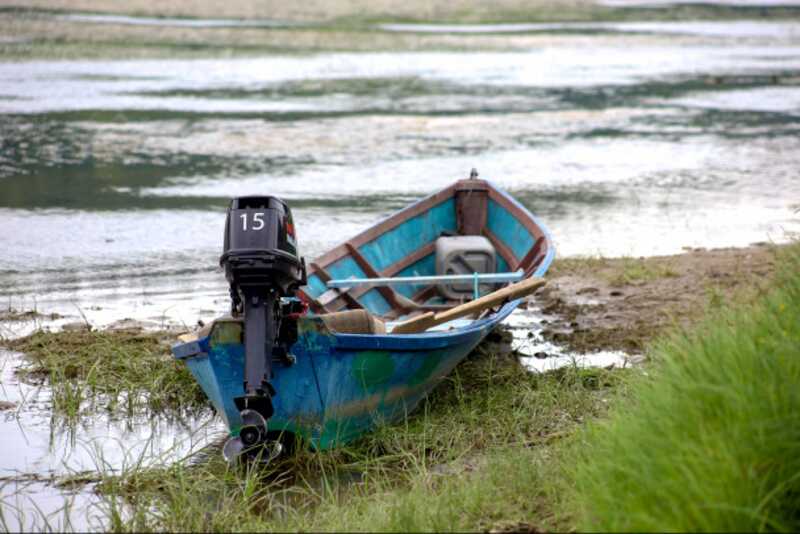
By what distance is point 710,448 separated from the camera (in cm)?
442

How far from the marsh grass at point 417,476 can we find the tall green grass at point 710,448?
0.57 m

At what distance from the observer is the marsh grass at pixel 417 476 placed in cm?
540

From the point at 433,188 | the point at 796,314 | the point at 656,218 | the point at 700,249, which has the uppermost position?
the point at 433,188

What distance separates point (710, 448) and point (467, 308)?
3187mm

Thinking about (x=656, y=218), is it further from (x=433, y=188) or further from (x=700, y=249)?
(x=433, y=188)

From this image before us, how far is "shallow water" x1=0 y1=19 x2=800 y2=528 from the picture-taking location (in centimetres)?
1055

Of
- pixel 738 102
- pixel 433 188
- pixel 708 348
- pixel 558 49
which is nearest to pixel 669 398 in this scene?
pixel 708 348

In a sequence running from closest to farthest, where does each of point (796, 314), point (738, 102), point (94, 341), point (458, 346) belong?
1. point (796, 314)
2. point (458, 346)
3. point (94, 341)
4. point (738, 102)

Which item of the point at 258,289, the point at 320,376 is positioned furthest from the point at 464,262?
the point at 258,289

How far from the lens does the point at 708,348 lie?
510cm

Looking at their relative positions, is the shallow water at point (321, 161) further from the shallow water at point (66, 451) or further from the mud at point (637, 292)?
the mud at point (637, 292)

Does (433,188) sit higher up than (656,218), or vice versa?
(433,188)

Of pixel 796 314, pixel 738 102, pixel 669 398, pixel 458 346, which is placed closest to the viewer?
pixel 669 398

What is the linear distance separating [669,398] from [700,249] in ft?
26.2
